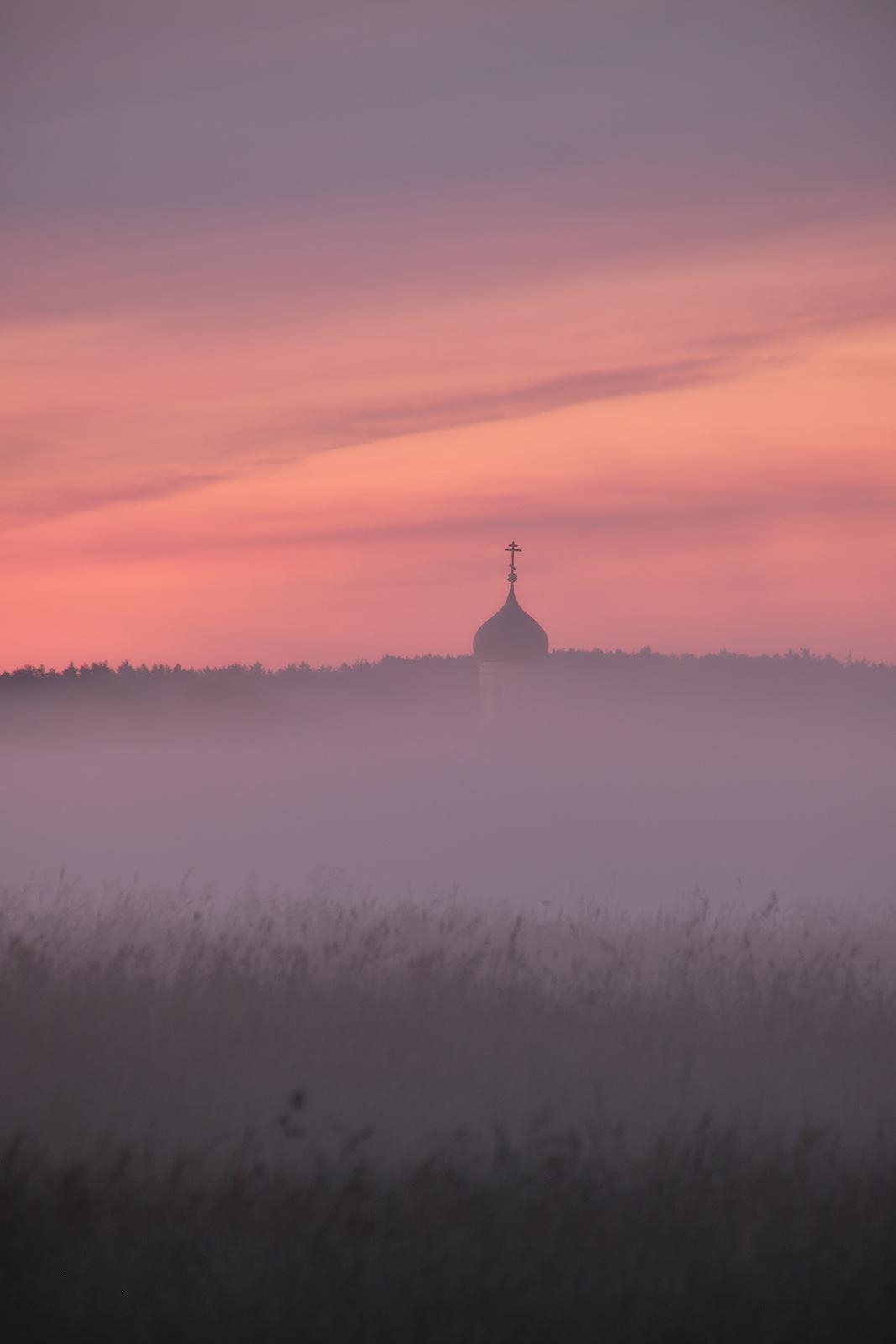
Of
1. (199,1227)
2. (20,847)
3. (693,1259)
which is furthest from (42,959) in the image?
(20,847)

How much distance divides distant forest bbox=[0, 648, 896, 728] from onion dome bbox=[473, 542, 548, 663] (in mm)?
1125

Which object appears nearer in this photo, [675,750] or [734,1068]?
[734,1068]

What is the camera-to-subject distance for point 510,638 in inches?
1885

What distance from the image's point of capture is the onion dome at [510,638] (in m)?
47.8

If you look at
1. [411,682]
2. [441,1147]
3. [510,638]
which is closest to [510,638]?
[510,638]

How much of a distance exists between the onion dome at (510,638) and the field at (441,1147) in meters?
38.1

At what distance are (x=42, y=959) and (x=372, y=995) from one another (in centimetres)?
211

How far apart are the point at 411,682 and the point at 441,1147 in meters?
44.7

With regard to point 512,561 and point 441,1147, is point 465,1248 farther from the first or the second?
point 512,561

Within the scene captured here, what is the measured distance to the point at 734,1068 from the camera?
7266 mm

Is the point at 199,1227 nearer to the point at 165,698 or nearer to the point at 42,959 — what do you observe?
the point at 42,959

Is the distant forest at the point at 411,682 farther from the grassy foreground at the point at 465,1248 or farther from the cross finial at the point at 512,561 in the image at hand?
the grassy foreground at the point at 465,1248

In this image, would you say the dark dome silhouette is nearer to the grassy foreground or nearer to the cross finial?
the cross finial

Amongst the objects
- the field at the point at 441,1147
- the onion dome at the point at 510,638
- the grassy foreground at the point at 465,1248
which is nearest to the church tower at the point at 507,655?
the onion dome at the point at 510,638
